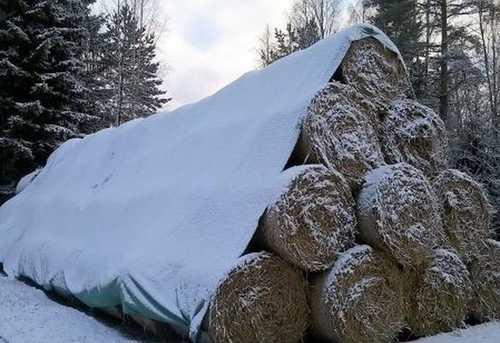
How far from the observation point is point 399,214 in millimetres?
4051

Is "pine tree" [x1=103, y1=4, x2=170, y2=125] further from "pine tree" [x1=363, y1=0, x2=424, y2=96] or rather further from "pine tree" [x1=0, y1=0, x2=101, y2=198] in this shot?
"pine tree" [x1=363, y1=0, x2=424, y2=96]

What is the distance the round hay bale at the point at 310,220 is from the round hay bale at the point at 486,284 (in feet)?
5.24

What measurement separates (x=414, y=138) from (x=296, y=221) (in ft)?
5.62

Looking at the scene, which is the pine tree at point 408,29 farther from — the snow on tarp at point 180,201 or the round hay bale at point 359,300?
the round hay bale at point 359,300

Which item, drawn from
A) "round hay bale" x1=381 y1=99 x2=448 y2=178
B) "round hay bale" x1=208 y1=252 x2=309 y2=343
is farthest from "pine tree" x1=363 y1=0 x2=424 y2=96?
"round hay bale" x1=208 y1=252 x2=309 y2=343

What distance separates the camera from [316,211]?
3.92 meters

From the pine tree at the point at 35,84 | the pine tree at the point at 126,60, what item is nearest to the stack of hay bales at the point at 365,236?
the pine tree at the point at 35,84

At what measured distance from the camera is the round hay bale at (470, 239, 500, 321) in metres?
4.82

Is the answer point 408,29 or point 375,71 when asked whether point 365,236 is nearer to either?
point 375,71

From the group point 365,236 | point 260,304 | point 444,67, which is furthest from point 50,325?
point 444,67

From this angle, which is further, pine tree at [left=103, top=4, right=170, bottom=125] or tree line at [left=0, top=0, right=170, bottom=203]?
pine tree at [left=103, top=4, right=170, bottom=125]

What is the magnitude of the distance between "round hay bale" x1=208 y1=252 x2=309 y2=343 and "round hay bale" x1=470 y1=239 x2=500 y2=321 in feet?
6.28

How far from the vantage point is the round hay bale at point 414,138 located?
4.75 metres

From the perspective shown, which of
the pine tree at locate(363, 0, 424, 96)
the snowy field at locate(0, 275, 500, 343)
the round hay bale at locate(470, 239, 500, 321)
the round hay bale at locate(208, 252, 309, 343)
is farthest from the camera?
the pine tree at locate(363, 0, 424, 96)
